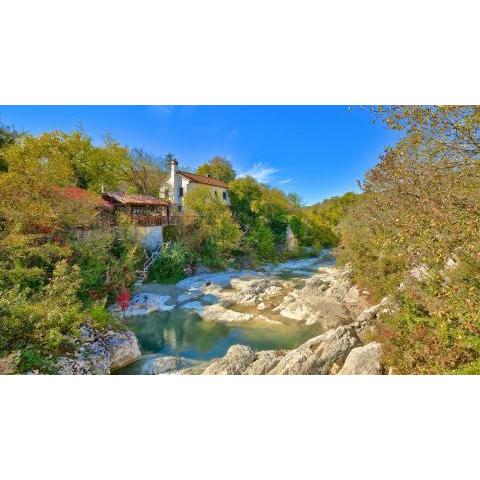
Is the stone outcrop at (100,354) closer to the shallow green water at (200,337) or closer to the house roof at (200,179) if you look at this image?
the shallow green water at (200,337)

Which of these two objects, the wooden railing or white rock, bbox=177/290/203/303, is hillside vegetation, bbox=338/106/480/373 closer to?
white rock, bbox=177/290/203/303

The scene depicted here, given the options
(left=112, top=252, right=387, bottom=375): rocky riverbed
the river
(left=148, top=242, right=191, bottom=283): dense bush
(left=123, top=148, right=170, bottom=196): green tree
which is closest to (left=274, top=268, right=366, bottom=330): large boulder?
(left=112, top=252, right=387, bottom=375): rocky riverbed

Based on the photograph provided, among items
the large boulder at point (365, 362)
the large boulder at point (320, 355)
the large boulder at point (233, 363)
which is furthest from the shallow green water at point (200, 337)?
the large boulder at point (365, 362)

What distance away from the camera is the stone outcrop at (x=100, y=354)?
3.17 meters

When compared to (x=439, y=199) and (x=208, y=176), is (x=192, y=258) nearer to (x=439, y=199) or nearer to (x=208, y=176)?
(x=208, y=176)

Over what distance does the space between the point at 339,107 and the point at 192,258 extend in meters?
7.37

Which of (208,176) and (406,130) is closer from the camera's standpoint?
(406,130)

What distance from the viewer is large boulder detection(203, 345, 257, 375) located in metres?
3.53

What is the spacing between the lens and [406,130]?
2686mm

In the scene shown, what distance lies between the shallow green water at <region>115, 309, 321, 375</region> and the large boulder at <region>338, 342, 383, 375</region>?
147 cm

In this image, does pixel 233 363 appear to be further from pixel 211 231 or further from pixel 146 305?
pixel 211 231

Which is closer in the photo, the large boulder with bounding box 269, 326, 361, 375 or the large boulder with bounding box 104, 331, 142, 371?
the large boulder with bounding box 269, 326, 361, 375

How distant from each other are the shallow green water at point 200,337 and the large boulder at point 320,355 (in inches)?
33.3
